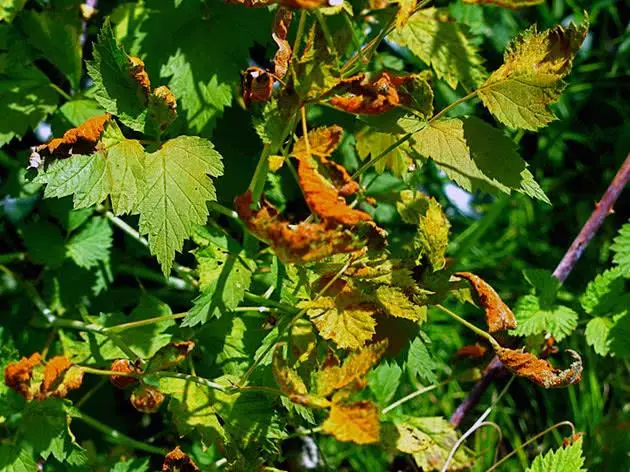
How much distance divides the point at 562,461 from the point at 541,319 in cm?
27

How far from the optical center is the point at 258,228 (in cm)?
106

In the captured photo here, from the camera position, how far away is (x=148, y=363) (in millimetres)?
1281

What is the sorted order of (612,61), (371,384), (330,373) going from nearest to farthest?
1. (330,373)
2. (371,384)
3. (612,61)

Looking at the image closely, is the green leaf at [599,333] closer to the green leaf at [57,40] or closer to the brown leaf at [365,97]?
the brown leaf at [365,97]

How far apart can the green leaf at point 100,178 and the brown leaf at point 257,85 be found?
18cm

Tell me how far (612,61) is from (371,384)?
4.19 feet

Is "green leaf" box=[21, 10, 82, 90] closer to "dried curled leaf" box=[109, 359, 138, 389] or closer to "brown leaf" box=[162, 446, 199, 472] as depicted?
"dried curled leaf" box=[109, 359, 138, 389]

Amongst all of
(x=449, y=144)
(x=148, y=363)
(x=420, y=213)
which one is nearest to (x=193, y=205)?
(x=148, y=363)

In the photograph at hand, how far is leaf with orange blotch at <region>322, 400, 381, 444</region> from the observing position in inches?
40.1

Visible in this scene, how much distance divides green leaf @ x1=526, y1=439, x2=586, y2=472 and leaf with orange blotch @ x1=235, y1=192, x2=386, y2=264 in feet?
1.80

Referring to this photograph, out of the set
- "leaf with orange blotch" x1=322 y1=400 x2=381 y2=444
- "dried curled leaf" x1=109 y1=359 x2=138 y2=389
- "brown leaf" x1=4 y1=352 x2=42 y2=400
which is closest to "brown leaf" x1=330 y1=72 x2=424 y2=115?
"leaf with orange blotch" x1=322 y1=400 x2=381 y2=444

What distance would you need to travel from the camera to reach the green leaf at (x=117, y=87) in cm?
122

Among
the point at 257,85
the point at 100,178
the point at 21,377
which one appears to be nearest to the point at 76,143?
the point at 100,178

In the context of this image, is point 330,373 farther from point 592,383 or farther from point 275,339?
point 592,383
